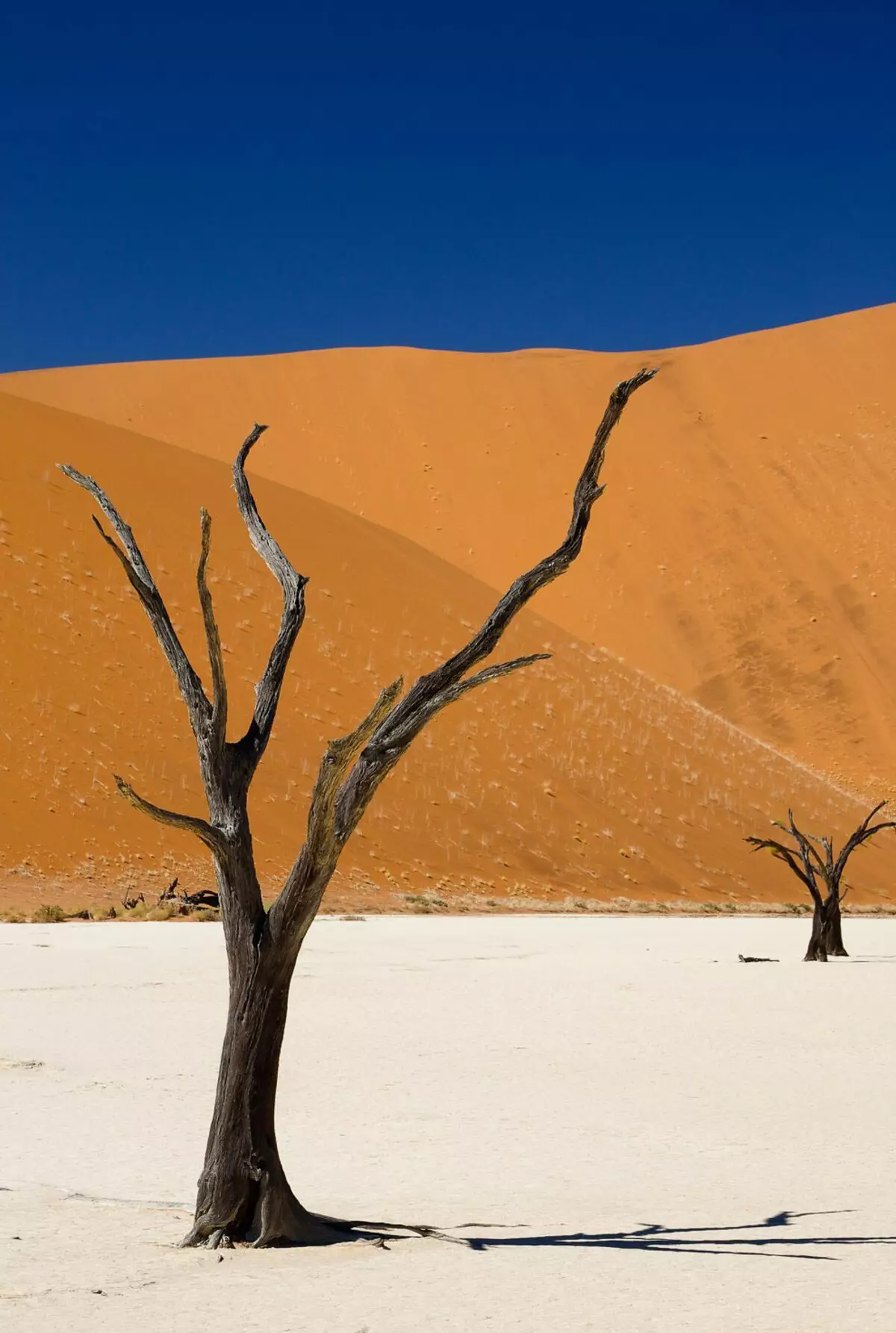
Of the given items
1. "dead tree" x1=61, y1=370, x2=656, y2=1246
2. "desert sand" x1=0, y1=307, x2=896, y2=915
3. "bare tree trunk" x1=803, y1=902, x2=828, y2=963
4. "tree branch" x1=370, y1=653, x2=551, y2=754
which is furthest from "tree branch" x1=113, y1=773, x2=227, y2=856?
"desert sand" x1=0, y1=307, x2=896, y2=915

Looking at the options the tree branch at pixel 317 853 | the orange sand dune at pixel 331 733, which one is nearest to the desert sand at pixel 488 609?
the orange sand dune at pixel 331 733

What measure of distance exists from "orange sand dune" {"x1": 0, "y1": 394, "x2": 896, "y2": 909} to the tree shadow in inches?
1048

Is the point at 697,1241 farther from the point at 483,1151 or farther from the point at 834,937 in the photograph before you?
the point at 834,937

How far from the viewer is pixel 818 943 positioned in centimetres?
2197

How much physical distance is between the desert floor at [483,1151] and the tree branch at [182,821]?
5.13ft

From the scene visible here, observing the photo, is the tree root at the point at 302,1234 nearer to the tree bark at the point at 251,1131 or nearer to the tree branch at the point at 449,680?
the tree bark at the point at 251,1131

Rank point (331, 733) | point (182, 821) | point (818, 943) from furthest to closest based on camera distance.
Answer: point (331, 733) < point (818, 943) < point (182, 821)

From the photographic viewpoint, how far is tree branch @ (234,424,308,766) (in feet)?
22.4

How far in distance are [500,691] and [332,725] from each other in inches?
305

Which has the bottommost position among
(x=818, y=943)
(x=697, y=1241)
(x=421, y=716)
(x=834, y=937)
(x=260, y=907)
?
(x=697, y=1241)

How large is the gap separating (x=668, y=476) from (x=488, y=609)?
73.3ft

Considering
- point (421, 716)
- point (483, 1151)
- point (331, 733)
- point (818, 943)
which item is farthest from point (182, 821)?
point (331, 733)

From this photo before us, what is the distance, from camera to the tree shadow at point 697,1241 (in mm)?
6309

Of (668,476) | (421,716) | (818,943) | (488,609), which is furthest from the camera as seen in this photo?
(668,476)
